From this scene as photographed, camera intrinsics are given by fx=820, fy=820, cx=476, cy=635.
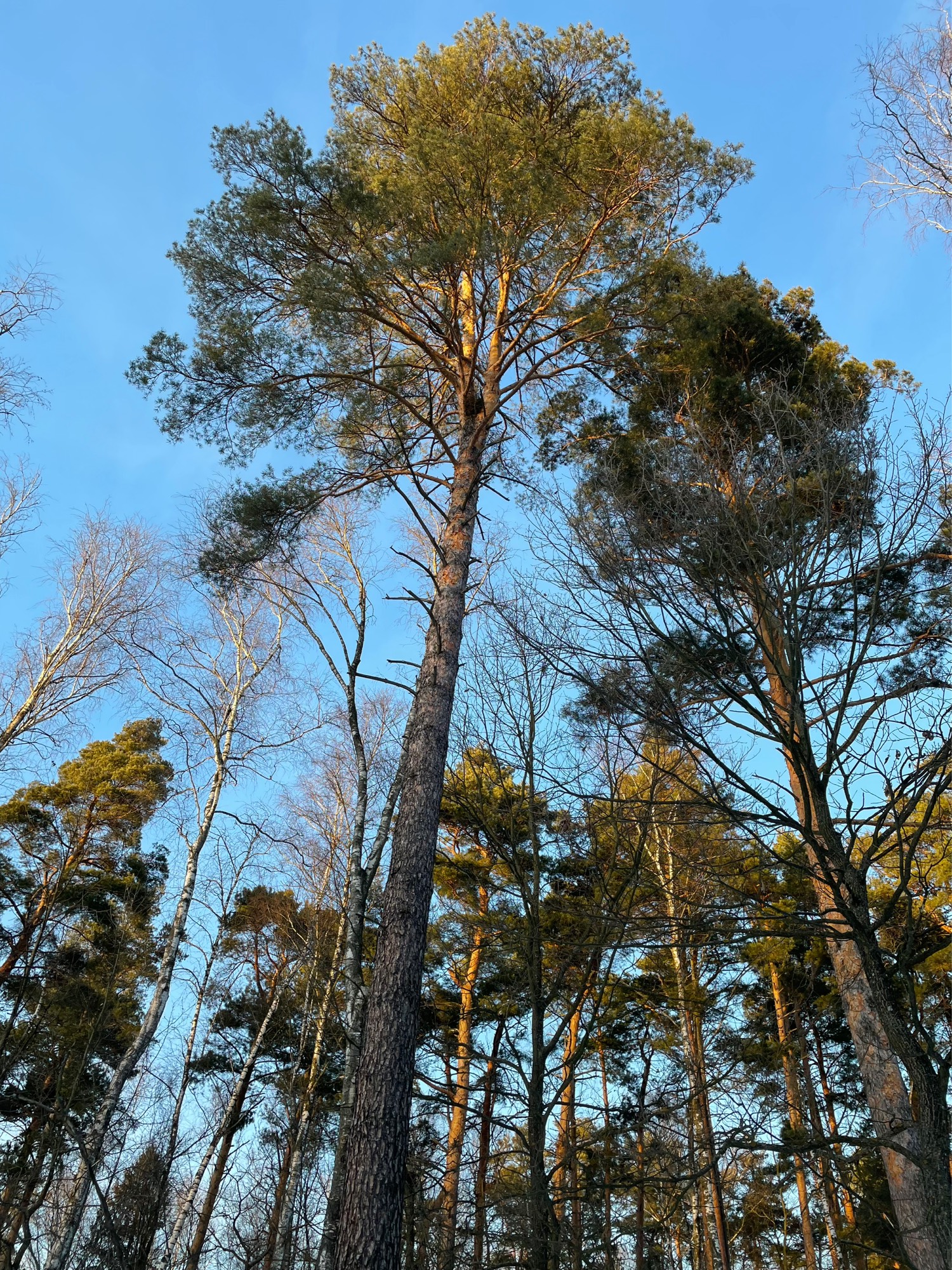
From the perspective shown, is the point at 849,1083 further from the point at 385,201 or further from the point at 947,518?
the point at 385,201

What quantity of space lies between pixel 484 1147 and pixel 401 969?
805 cm

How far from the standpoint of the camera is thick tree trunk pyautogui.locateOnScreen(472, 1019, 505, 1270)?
6.31 m

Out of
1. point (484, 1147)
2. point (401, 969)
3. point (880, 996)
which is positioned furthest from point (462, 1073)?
point (880, 996)

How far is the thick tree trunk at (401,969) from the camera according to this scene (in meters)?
3.82

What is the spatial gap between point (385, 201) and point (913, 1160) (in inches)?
286

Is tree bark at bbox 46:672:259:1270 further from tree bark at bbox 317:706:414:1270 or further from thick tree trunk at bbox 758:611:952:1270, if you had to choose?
thick tree trunk at bbox 758:611:952:1270

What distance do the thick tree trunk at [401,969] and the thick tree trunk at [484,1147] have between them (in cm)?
130

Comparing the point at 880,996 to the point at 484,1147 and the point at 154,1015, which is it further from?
the point at 484,1147

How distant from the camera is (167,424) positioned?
752 cm

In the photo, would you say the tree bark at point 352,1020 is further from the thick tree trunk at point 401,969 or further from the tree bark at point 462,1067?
the tree bark at point 462,1067

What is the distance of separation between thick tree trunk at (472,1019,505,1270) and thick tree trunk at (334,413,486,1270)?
1.30m

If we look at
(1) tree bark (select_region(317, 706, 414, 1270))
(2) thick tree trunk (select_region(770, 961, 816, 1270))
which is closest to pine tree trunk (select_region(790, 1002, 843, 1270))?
(2) thick tree trunk (select_region(770, 961, 816, 1270))

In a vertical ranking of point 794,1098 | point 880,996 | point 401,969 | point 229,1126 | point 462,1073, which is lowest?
point 880,996

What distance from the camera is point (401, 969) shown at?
457 centimetres
